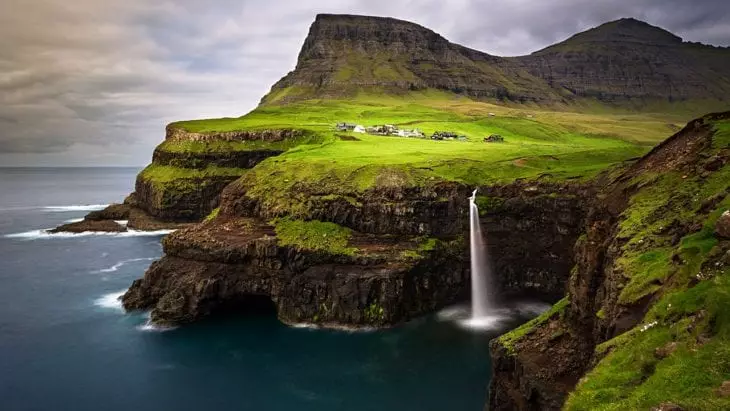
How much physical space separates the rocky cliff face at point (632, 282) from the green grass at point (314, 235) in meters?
31.0

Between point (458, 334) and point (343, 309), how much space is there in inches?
511

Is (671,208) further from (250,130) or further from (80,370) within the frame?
(250,130)

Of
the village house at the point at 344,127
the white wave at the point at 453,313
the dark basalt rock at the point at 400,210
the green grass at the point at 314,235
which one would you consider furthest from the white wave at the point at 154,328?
the village house at the point at 344,127

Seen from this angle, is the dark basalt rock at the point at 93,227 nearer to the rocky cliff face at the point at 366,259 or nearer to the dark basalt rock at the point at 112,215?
the dark basalt rock at the point at 112,215

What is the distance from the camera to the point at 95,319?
62438 millimetres

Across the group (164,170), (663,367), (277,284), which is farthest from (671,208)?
(164,170)

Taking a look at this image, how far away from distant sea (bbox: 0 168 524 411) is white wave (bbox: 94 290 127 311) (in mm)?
306

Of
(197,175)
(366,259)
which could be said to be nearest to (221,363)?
(366,259)

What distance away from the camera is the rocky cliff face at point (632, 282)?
60.2 ft

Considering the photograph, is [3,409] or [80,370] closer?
[3,409]

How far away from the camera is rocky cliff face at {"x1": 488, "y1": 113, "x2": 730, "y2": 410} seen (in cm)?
1836

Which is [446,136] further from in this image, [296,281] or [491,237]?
[296,281]

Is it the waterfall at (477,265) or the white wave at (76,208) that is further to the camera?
the white wave at (76,208)

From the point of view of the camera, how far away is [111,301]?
6938 cm
